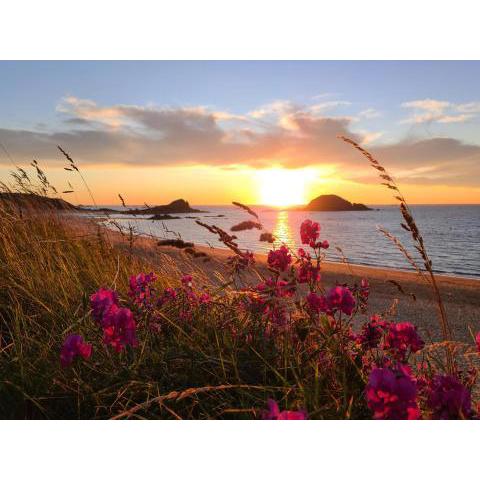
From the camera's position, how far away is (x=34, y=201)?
216 inches

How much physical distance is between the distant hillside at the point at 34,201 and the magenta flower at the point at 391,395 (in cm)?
466

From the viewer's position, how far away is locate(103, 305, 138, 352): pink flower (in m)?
1.95

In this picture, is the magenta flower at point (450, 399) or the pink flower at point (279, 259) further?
the pink flower at point (279, 259)

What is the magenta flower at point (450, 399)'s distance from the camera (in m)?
1.50

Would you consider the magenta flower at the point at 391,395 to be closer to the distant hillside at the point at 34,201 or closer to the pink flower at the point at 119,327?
the pink flower at the point at 119,327

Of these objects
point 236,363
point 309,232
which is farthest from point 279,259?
point 236,363

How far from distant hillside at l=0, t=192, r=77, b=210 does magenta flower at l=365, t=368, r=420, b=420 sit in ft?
15.3

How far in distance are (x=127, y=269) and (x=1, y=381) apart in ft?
7.06

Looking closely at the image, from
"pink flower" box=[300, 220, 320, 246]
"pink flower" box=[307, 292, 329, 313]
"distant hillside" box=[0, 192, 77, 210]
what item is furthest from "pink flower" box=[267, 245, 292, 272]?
"distant hillside" box=[0, 192, 77, 210]

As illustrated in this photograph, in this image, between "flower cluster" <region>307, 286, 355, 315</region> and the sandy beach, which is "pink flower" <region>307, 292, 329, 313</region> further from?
the sandy beach

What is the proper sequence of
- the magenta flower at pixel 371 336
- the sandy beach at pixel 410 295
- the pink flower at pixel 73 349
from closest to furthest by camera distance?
the pink flower at pixel 73 349, the magenta flower at pixel 371 336, the sandy beach at pixel 410 295

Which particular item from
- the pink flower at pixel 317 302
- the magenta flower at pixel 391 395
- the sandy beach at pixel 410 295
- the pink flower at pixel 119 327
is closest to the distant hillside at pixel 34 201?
the sandy beach at pixel 410 295
